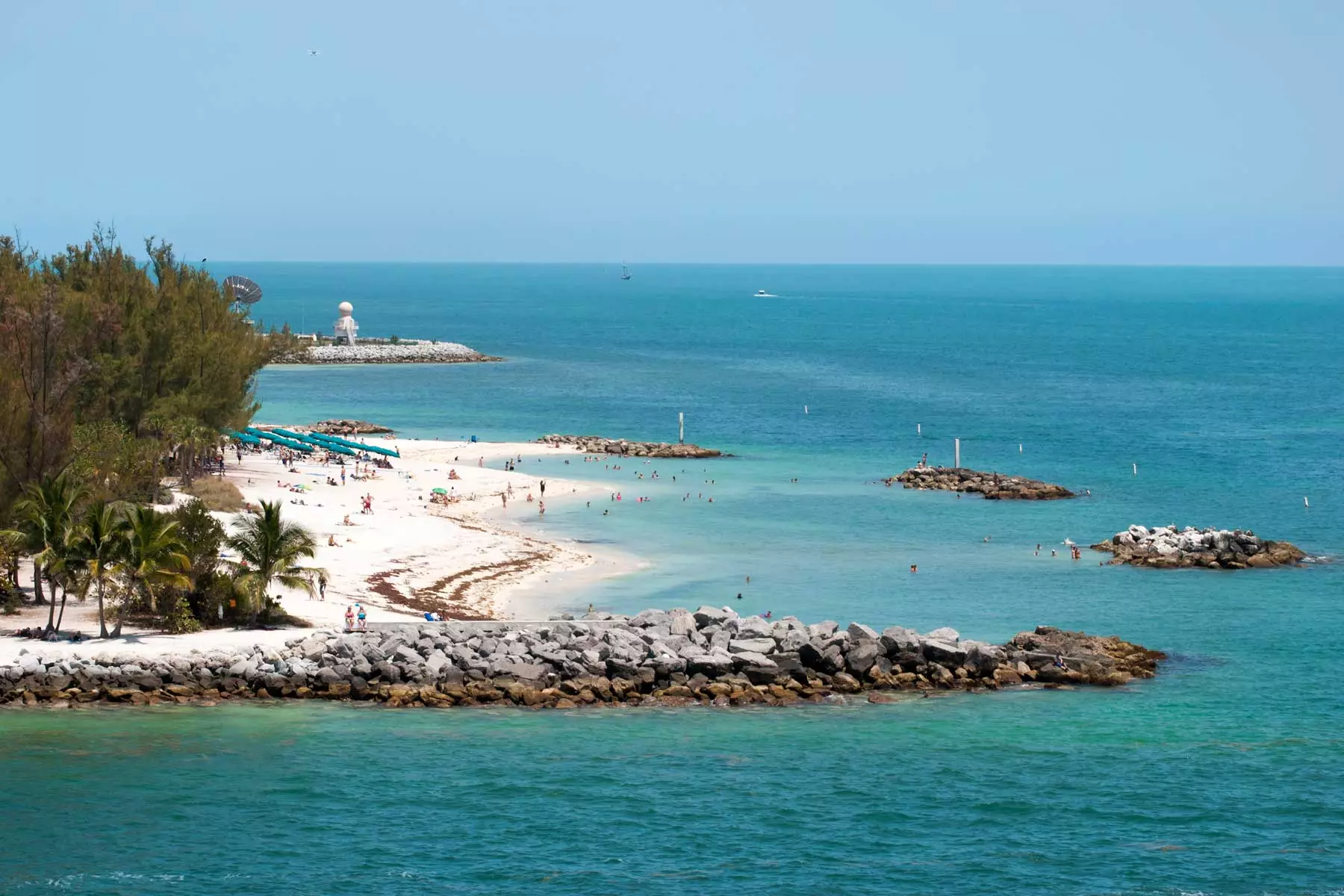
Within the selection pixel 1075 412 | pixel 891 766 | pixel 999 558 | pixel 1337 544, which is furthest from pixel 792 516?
pixel 1075 412

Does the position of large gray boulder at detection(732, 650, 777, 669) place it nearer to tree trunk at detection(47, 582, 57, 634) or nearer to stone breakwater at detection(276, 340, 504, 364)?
tree trunk at detection(47, 582, 57, 634)

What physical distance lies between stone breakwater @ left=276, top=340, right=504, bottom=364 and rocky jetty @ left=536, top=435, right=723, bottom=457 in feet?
218

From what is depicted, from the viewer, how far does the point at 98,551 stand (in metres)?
44.7

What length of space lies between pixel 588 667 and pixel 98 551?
14.8 metres

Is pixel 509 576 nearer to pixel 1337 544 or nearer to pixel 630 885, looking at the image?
pixel 630 885

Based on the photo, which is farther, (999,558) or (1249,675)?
(999,558)

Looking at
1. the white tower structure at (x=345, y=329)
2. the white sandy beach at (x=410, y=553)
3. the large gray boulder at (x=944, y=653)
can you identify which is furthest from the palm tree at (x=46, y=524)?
the white tower structure at (x=345, y=329)

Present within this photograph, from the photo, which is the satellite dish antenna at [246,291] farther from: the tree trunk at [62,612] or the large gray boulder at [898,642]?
the large gray boulder at [898,642]

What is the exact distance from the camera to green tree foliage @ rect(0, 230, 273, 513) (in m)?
51.4

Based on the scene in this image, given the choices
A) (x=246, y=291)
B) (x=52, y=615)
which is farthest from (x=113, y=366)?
(x=246, y=291)

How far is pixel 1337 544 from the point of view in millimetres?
72625

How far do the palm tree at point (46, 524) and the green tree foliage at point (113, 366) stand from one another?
3.75 meters

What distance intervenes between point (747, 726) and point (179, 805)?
50.5ft

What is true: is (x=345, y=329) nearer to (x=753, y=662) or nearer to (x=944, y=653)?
(x=753, y=662)
